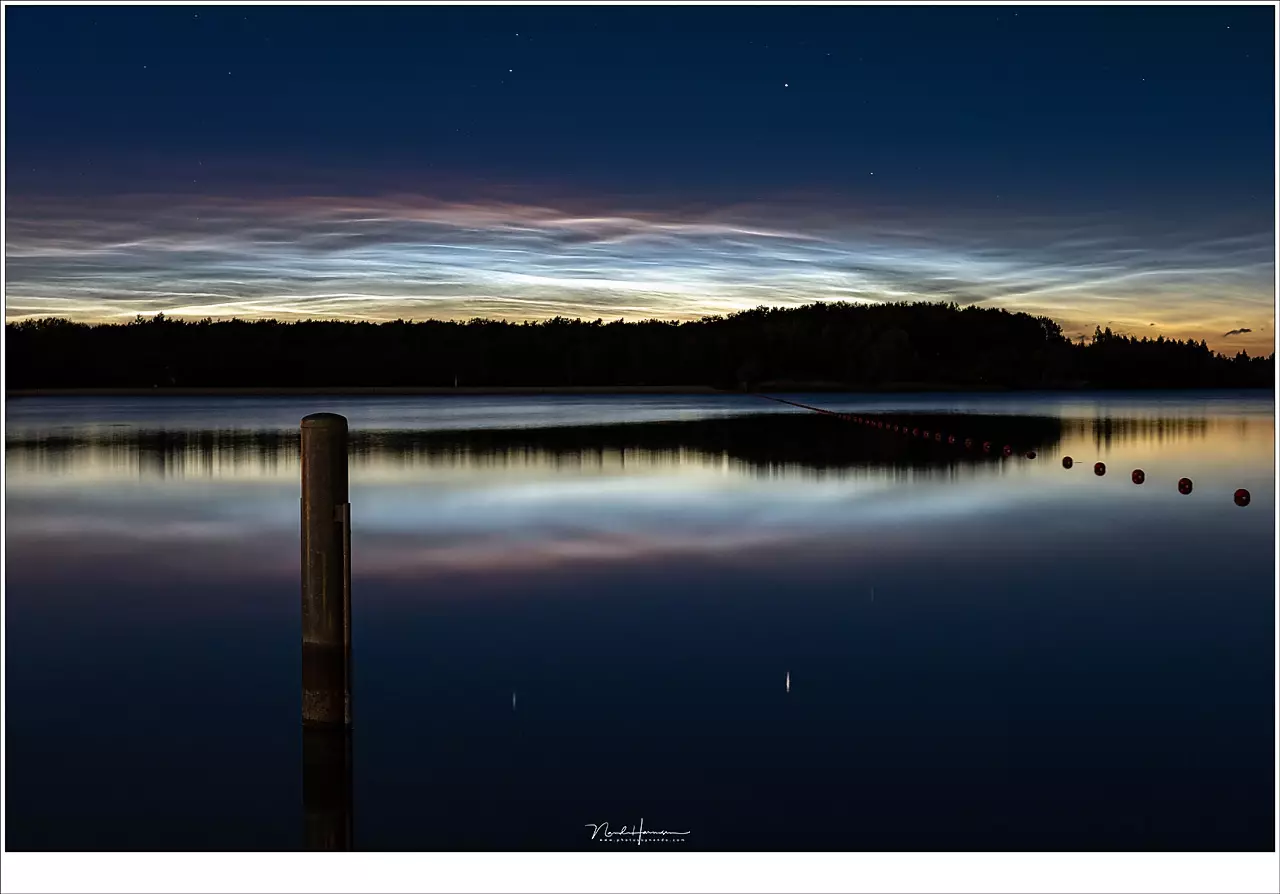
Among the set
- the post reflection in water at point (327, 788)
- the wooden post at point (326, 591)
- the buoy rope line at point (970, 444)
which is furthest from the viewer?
the buoy rope line at point (970, 444)

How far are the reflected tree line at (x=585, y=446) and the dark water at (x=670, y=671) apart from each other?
6.13 metres

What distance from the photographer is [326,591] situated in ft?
21.3

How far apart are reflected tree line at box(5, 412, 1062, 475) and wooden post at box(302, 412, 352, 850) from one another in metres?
15.5

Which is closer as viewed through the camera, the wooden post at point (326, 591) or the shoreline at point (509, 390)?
the wooden post at point (326, 591)

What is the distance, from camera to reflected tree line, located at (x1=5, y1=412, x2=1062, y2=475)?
23844 mm

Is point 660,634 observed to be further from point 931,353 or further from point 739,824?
point 931,353

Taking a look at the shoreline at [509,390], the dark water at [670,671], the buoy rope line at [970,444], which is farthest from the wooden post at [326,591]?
the shoreline at [509,390]

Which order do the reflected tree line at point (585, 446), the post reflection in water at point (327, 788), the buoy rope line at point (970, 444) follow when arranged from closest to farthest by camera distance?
the post reflection in water at point (327, 788) < the buoy rope line at point (970, 444) < the reflected tree line at point (585, 446)

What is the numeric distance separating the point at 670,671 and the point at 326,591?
2.28 metres

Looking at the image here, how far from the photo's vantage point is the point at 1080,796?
5.70 metres

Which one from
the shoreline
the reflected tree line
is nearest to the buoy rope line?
the reflected tree line

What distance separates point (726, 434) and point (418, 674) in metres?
25.9

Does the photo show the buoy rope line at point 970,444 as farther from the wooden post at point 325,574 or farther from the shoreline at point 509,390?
the shoreline at point 509,390

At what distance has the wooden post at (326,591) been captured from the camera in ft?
21.0
